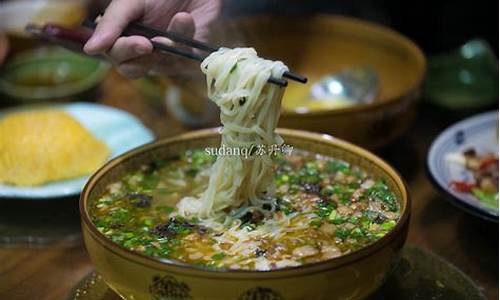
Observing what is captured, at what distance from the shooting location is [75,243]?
2.05m

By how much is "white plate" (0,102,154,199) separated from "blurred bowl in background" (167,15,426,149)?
0.21 metres

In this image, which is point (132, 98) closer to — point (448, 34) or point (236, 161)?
point (236, 161)

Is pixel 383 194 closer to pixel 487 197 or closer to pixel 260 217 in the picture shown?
pixel 260 217

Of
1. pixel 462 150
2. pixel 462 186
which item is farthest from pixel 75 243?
pixel 462 150

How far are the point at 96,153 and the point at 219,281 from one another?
114cm

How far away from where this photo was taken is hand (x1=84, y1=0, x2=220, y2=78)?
176 cm

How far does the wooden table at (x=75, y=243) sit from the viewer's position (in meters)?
1.88

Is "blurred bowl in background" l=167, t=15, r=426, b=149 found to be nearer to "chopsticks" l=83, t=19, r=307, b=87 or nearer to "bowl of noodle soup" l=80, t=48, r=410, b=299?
"bowl of noodle soup" l=80, t=48, r=410, b=299

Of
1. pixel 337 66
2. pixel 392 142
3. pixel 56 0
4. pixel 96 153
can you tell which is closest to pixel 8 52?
pixel 56 0

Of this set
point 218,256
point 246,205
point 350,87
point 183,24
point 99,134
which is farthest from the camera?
point 350,87

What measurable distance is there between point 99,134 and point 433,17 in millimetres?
1862

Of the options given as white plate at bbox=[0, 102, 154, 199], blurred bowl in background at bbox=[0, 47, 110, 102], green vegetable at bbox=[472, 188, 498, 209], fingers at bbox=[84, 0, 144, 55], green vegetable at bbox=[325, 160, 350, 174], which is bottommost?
blurred bowl in background at bbox=[0, 47, 110, 102]

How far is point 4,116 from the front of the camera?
259 centimetres

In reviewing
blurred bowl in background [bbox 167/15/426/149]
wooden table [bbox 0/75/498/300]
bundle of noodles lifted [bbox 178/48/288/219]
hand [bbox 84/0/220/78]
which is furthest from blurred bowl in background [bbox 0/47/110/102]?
bundle of noodles lifted [bbox 178/48/288/219]
